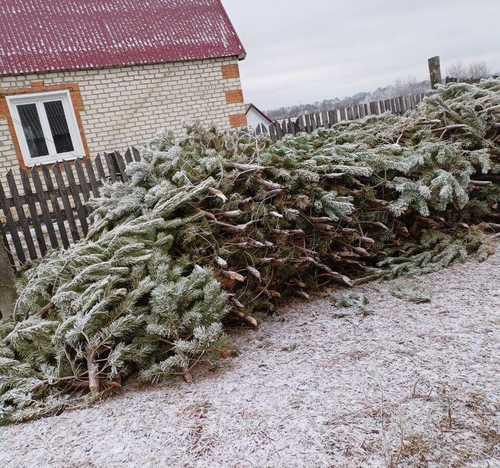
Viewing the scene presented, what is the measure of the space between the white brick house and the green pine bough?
6.14 metres

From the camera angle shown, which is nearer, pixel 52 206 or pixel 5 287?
pixel 5 287

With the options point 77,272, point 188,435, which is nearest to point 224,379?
point 188,435

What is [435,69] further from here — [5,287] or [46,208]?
[5,287]

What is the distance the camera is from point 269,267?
3086 mm

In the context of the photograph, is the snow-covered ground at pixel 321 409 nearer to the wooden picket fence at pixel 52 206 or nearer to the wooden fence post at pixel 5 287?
the wooden fence post at pixel 5 287

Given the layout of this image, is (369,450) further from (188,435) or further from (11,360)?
(11,360)

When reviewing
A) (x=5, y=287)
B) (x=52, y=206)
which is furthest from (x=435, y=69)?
(x=5, y=287)

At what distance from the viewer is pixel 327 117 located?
1134 cm

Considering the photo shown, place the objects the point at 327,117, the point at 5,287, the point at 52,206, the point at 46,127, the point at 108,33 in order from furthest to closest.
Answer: the point at 327,117
the point at 108,33
the point at 46,127
the point at 52,206
the point at 5,287

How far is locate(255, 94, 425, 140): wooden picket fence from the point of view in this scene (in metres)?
9.30

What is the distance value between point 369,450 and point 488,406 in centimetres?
59

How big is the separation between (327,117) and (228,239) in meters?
9.36

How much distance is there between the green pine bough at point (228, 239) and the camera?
2344mm

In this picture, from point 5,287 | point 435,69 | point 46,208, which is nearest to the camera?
point 5,287
